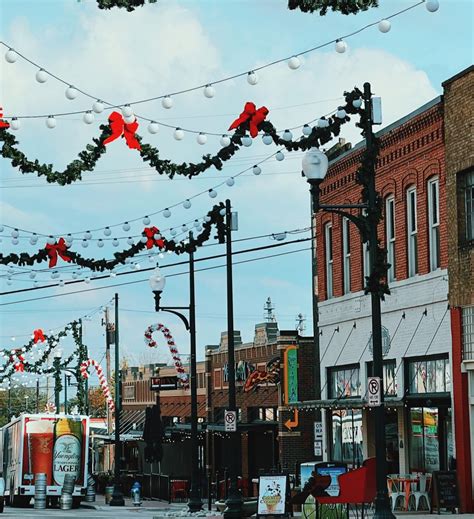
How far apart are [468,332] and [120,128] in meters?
11.6

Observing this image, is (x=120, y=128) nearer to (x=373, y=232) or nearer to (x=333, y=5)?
(x=373, y=232)

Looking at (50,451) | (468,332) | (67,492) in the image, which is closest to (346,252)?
(468,332)

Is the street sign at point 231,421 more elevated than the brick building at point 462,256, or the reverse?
the brick building at point 462,256

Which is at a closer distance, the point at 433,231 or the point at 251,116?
the point at 251,116

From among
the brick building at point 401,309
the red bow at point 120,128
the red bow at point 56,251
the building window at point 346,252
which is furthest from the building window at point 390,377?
the red bow at point 120,128

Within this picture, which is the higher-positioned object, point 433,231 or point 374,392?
point 433,231

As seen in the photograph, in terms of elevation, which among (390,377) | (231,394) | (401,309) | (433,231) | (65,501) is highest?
(433,231)

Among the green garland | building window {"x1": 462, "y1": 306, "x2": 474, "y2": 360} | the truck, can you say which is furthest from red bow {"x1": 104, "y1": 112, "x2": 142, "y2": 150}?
the truck

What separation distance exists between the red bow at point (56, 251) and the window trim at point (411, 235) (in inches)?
433

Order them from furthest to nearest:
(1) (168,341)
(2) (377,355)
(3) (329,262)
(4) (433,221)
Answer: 1. (1) (168,341)
2. (3) (329,262)
3. (4) (433,221)
4. (2) (377,355)

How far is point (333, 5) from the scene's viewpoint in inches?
596

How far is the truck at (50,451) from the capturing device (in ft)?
152

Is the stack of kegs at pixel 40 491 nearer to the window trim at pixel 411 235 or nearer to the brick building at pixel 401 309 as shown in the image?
the brick building at pixel 401 309

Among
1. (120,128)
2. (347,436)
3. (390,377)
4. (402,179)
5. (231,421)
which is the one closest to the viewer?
(120,128)
